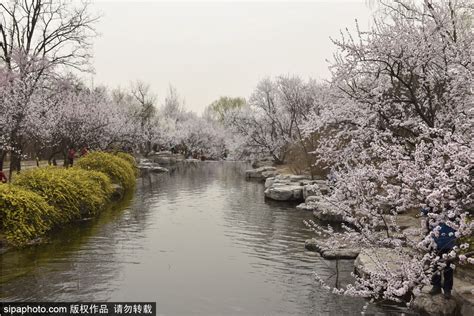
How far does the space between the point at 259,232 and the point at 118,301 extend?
23.8ft

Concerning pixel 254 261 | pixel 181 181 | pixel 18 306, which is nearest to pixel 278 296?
pixel 254 261

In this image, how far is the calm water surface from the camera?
883cm

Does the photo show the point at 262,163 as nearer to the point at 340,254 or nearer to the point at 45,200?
the point at 45,200

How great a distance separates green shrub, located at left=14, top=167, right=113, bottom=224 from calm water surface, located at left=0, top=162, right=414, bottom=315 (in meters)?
0.65

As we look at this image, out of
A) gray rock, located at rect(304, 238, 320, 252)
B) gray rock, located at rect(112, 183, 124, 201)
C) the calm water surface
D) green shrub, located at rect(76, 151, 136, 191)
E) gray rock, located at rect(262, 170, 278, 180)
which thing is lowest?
the calm water surface

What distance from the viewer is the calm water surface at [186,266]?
29.0 feet

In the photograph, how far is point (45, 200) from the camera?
1441 centimetres

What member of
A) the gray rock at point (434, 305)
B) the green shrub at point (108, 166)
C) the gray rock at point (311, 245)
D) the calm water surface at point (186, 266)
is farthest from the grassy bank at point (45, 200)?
the gray rock at point (434, 305)

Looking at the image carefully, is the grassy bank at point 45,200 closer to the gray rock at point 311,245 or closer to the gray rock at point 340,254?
the gray rock at point 311,245

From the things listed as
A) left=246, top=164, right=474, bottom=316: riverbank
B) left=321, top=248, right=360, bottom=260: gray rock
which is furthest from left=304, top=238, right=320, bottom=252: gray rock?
left=321, top=248, right=360, bottom=260: gray rock

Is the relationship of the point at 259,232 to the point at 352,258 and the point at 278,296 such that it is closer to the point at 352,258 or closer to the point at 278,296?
the point at 352,258

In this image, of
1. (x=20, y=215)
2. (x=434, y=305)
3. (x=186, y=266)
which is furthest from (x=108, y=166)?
(x=434, y=305)

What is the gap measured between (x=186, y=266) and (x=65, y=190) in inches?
261

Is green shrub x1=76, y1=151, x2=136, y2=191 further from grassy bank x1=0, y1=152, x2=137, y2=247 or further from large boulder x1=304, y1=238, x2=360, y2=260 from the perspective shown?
large boulder x1=304, y1=238, x2=360, y2=260
